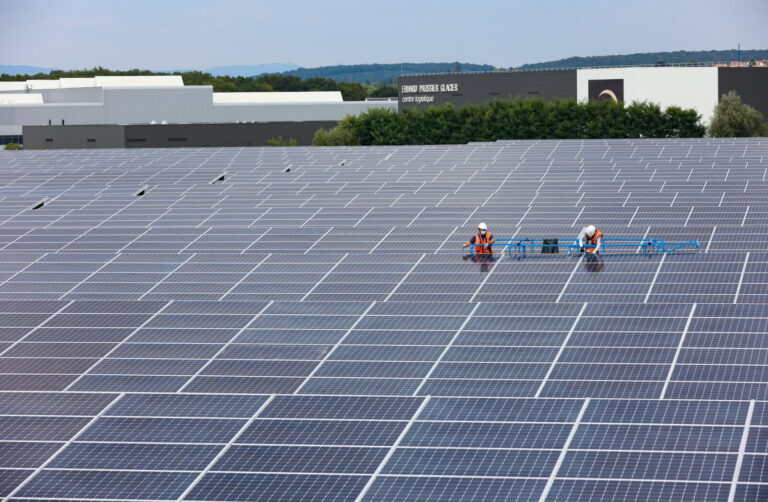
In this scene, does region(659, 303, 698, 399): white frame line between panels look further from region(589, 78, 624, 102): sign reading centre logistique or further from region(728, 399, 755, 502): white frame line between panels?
region(589, 78, 624, 102): sign reading centre logistique

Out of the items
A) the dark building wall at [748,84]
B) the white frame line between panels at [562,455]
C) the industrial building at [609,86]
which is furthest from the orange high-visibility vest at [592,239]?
the industrial building at [609,86]

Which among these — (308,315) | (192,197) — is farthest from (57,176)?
(308,315)

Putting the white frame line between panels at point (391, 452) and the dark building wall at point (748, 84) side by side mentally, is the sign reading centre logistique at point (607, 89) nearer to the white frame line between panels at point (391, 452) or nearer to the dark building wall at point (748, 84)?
the dark building wall at point (748, 84)

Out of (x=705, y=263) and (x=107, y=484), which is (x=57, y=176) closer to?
(x=705, y=263)

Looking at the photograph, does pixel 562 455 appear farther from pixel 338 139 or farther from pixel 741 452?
pixel 338 139

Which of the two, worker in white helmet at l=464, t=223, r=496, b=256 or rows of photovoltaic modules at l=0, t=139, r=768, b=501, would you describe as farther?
worker in white helmet at l=464, t=223, r=496, b=256

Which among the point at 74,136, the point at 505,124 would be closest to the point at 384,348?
the point at 505,124

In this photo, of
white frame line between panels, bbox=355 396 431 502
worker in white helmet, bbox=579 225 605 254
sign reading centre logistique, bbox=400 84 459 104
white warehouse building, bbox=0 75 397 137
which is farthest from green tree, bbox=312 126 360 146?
white frame line between panels, bbox=355 396 431 502
